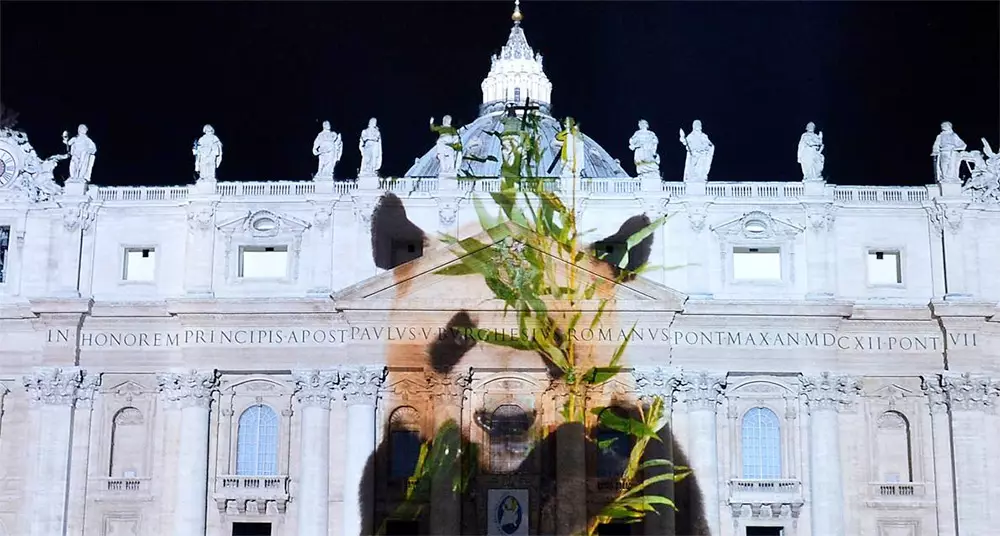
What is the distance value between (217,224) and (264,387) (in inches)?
229

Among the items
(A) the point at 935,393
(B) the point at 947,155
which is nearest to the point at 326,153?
(B) the point at 947,155

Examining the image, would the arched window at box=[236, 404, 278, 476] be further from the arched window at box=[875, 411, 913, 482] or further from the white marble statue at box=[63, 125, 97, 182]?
the arched window at box=[875, 411, 913, 482]

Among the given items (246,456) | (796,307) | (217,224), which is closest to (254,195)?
(217,224)

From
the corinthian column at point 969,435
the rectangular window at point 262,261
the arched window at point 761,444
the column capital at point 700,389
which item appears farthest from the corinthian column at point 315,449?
the corinthian column at point 969,435

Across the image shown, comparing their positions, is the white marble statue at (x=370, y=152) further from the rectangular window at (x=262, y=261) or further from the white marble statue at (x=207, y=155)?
the white marble statue at (x=207, y=155)

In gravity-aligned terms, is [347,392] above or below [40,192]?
below

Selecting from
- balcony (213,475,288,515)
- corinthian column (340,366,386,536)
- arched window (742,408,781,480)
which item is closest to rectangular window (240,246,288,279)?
corinthian column (340,366,386,536)

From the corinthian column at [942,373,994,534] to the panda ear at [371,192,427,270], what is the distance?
18.2m

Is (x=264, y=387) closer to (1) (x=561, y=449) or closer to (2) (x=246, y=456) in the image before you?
(2) (x=246, y=456)

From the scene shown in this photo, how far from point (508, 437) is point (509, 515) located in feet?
8.50

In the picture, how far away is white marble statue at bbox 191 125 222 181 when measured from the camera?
47.6m

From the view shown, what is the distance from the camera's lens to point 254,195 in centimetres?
4762

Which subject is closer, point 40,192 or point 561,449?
point 561,449

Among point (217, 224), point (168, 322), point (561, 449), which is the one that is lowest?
point (561, 449)
